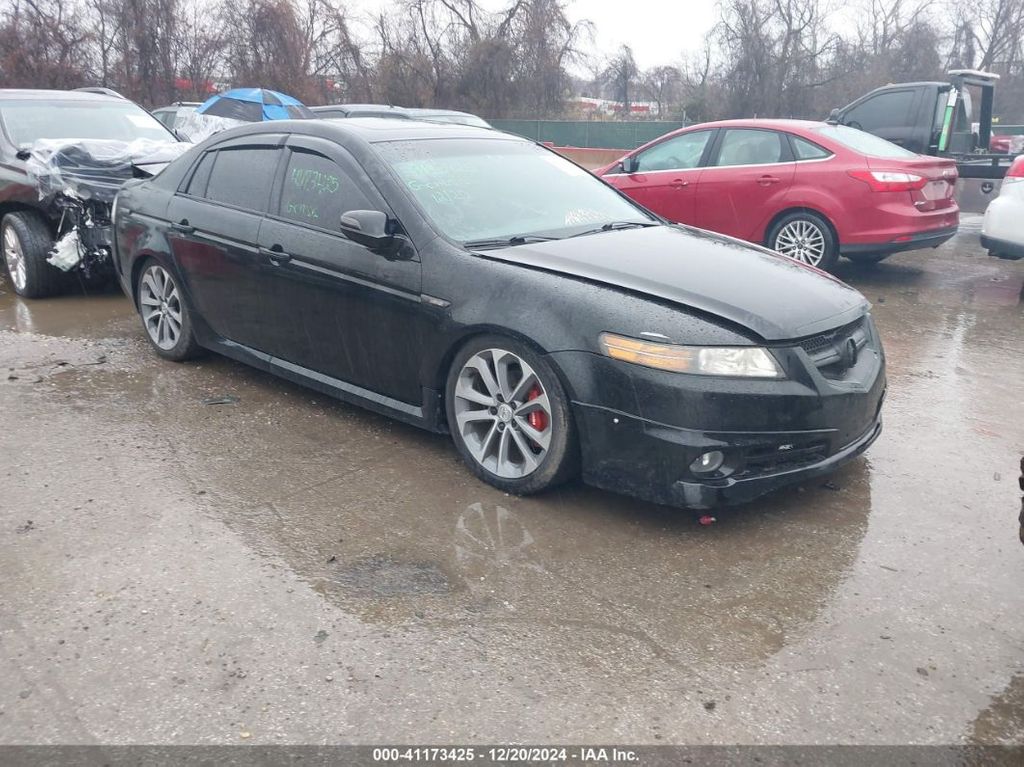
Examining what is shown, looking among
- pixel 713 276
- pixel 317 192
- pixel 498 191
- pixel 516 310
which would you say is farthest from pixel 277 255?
pixel 713 276

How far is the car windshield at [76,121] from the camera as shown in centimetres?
814

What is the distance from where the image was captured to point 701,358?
3543 millimetres

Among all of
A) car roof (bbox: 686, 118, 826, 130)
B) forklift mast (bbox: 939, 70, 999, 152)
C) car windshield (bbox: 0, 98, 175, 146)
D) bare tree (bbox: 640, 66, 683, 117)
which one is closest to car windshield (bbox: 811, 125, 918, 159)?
car roof (bbox: 686, 118, 826, 130)

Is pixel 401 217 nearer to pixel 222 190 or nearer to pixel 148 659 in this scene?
pixel 222 190

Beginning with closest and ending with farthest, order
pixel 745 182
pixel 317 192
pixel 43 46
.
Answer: pixel 317 192 → pixel 745 182 → pixel 43 46

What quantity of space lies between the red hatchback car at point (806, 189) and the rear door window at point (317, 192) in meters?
5.09

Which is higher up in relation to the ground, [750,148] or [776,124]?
[776,124]

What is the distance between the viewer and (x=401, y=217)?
14.1 ft

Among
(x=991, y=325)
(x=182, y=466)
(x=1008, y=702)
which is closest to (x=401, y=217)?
(x=182, y=466)

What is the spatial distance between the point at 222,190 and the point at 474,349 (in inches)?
86.1

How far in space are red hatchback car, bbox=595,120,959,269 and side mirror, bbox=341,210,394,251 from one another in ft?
17.4

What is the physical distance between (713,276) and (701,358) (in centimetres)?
60

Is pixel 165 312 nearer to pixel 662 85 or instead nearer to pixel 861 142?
pixel 861 142

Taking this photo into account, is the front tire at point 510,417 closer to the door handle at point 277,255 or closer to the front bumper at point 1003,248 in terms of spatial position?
the door handle at point 277,255
